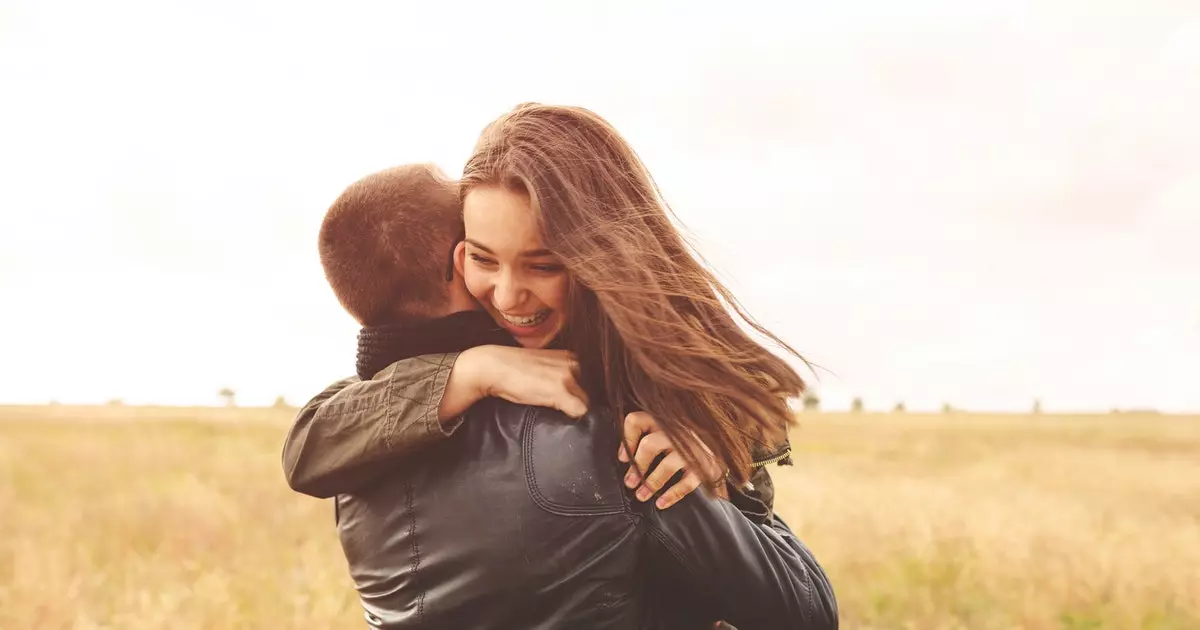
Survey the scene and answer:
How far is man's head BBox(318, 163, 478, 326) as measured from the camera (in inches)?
85.8

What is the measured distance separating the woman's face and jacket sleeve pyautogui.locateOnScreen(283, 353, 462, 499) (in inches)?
8.8

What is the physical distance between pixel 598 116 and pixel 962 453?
16710 millimetres

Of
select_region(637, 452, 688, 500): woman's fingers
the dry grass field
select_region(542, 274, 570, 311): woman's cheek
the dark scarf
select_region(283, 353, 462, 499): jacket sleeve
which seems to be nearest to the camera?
select_region(637, 452, 688, 500): woman's fingers

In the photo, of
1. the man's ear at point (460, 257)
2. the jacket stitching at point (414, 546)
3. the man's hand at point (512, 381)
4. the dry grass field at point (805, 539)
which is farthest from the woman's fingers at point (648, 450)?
the dry grass field at point (805, 539)

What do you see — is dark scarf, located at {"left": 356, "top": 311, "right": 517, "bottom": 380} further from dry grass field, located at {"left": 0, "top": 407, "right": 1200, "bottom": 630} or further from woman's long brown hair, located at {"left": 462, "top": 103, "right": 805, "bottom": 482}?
dry grass field, located at {"left": 0, "top": 407, "right": 1200, "bottom": 630}

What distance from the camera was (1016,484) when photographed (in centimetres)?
1338

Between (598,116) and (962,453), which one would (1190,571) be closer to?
(598,116)

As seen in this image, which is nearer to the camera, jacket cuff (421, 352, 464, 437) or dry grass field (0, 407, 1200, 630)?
jacket cuff (421, 352, 464, 437)

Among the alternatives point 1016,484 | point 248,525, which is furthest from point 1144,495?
point 248,525

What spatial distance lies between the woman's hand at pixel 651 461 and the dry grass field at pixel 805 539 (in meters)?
4.70

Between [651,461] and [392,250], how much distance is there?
0.71m

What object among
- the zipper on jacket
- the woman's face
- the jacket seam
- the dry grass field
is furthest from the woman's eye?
the dry grass field

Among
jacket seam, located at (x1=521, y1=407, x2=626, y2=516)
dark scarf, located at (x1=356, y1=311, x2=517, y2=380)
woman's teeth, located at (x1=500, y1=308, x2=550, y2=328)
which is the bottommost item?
jacket seam, located at (x1=521, y1=407, x2=626, y2=516)

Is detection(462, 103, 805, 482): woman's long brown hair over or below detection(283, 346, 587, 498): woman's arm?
over
